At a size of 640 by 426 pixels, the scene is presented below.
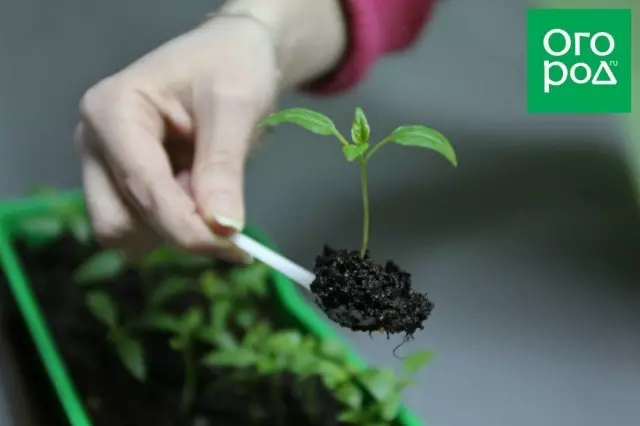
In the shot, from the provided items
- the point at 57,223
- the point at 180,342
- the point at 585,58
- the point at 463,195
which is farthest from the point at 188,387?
the point at 585,58

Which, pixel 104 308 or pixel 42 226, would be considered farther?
pixel 42 226

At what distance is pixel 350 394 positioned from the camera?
2.39 feet

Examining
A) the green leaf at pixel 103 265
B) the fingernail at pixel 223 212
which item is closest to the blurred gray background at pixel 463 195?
the green leaf at pixel 103 265

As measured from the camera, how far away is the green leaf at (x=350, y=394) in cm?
73

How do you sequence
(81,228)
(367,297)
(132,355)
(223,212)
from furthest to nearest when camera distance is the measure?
(81,228), (132,355), (223,212), (367,297)

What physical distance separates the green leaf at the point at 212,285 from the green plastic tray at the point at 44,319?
0.07 metres

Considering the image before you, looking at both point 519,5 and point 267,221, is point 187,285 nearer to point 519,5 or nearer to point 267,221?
point 267,221

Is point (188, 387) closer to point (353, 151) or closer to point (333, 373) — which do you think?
point (333, 373)

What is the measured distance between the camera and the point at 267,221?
0.97m

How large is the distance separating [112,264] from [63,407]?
0.16m

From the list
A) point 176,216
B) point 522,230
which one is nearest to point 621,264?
point 522,230

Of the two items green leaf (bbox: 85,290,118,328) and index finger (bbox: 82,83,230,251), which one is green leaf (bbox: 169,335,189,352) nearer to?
green leaf (bbox: 85,290,118,328)

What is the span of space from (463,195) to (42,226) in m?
0.50

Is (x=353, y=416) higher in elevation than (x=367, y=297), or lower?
lower
